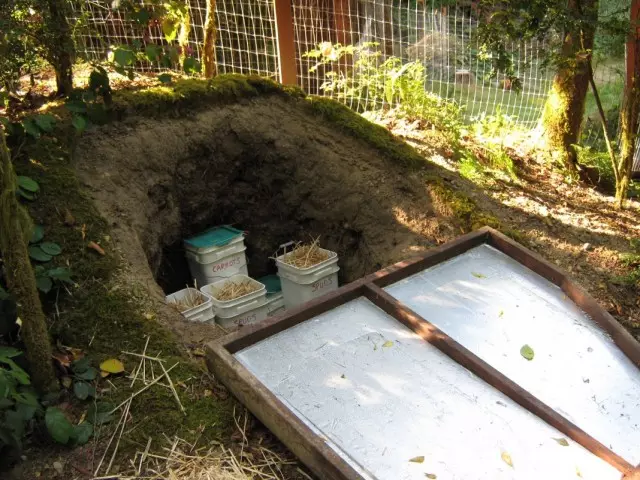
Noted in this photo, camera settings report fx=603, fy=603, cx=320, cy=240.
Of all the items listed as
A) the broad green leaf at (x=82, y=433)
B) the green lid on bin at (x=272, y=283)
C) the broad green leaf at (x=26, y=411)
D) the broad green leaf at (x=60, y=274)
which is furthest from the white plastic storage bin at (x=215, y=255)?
the broad green leaf at (x=26, y=411)

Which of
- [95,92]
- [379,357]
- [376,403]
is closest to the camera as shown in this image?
[376,403]

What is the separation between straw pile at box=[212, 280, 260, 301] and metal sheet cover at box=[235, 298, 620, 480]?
1247mm

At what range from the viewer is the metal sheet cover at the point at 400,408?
2.38 metres

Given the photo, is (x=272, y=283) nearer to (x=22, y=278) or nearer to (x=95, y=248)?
(x=95, y=248)

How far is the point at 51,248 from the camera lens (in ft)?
10.3

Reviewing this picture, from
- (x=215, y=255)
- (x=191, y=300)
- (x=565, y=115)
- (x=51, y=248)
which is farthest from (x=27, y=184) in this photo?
(x=565, y=115)

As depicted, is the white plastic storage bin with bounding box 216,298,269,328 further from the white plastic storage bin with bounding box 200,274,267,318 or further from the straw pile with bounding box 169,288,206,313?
the straw pile with bounding box 169,288,206,313

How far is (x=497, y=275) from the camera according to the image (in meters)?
3.60

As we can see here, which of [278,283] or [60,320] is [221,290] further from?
[60,320]

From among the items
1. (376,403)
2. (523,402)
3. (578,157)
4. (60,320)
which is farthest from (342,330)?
(578,157)

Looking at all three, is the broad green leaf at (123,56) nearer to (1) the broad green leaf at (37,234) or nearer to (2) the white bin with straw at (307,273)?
(1) the broad green leaf at (37,234)

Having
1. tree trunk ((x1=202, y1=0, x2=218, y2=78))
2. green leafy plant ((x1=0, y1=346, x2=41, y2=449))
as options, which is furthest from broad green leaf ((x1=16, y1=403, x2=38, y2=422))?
tree trunk ((x1=202, y1=0, x2=218, y2=78))

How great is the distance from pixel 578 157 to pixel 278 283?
3043mm

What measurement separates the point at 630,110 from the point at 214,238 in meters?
3.37
